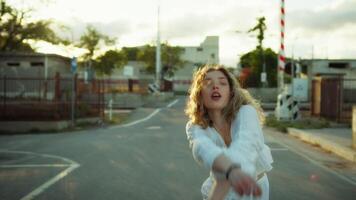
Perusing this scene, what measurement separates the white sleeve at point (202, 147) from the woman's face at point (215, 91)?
0.15 m

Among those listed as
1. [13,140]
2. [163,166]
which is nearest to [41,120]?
[13,140]

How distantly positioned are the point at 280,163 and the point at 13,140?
904 centimetres

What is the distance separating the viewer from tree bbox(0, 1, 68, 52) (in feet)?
136

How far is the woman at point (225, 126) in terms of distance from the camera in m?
2.67

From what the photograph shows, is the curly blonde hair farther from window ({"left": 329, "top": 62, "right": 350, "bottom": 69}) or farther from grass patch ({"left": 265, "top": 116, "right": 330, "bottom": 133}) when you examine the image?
window ({"left": 329, "top": 62, "right": 350, "bottom": 69})

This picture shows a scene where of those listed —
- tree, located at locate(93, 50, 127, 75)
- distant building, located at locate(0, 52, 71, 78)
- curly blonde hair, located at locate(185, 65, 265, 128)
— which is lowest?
curly blonde hair, located at locate(185, 65, 265, 128)

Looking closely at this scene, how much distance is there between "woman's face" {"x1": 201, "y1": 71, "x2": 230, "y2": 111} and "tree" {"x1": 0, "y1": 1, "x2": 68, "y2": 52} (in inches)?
1594

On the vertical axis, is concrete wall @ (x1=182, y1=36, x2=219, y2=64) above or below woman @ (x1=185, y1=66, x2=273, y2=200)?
above

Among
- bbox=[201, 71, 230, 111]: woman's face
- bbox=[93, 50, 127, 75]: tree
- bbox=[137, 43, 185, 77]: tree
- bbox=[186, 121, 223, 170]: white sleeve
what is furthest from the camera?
bbox=[137, 43, 185, 77]: tree

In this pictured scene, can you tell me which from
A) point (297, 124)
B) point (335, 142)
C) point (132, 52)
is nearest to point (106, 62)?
point (132, 52)

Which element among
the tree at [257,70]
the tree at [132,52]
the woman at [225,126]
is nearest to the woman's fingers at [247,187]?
the woman at [225,126]

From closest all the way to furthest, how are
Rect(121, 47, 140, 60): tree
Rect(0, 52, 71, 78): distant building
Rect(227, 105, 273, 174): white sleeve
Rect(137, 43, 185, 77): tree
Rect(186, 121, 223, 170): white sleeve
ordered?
Rect(186, 121, 223, 170): white sleeve, Rect(227, 105, 273, 174): white sleeve, Rect(0, 52, 71, 78): distant building, Rect(137, 43, 185, 77): tree, Rect(121, 47, 140, 60): tree

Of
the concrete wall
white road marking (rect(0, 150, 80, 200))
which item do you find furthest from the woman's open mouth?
the concrete wall

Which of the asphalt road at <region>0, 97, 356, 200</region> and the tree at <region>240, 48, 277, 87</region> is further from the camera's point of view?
the tree at <region>240, 48, 277, 87</region>
